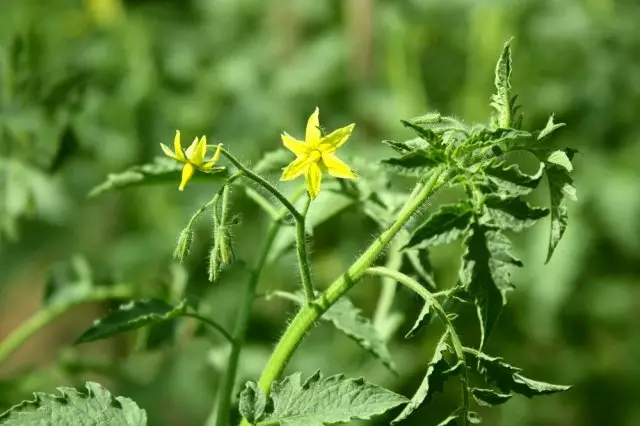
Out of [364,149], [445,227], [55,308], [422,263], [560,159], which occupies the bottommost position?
[55,308]

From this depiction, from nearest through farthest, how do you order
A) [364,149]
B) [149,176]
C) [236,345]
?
[236,345] < [149,176] < [364,149]

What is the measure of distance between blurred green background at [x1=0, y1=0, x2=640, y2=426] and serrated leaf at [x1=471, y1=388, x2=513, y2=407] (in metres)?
1.45

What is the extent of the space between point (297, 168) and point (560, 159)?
0.32 meters

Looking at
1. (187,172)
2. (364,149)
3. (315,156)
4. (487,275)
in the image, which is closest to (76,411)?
(187,172)

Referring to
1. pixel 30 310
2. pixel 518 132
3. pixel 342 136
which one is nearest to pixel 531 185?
pixel 518 132

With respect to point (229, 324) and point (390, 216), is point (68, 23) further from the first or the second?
A: point (390, 216)

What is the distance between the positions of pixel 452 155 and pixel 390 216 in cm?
34

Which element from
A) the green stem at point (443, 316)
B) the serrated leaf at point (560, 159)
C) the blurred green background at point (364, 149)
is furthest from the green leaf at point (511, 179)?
the blurred green background at point (364, 149)

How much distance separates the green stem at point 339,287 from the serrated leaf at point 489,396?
203mm

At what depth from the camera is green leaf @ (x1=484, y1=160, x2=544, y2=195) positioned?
1208 mm

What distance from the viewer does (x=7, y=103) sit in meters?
2.24

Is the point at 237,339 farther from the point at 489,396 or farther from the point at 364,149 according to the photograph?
the point at 364,149

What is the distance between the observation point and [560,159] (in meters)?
1.19

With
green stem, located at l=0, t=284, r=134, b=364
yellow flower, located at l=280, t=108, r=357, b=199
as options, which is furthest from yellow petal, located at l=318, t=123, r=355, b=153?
green stem, located at l=0, t=284, r=134, b=364
